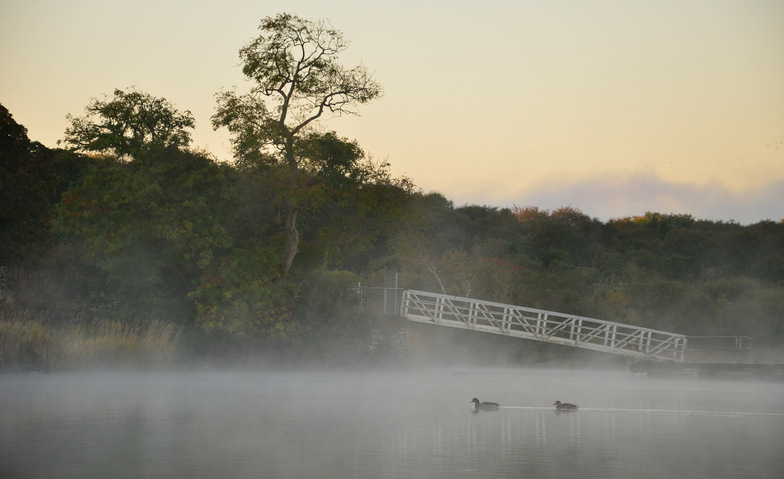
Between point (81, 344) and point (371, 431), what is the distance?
1699 cm

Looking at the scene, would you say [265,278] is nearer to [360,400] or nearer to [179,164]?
[179,164]

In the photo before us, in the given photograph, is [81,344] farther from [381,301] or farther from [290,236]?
[381,301]

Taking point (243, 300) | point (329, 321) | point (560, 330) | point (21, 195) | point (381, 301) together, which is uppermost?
point (21, 195)

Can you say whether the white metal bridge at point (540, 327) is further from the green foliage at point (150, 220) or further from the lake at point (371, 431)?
the lake at point (371, 431)

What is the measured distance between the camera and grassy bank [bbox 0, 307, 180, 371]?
27.9 metres

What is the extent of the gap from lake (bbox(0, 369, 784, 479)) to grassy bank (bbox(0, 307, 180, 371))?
1.19 metres

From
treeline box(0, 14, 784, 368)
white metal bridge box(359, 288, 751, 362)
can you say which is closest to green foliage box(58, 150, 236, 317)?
treeline box(0, 14, 784, 368)

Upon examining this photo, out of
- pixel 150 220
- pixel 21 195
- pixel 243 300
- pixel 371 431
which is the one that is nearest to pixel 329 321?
pixel 243 300

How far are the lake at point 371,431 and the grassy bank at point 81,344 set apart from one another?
1.19 meters

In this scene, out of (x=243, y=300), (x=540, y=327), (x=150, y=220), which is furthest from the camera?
(x=540, y=327)

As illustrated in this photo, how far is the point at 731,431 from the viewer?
15.8 metres

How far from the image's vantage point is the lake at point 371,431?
37.1 feet

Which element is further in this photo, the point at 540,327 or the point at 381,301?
the point at 381,301

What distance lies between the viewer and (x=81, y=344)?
96.5ft
